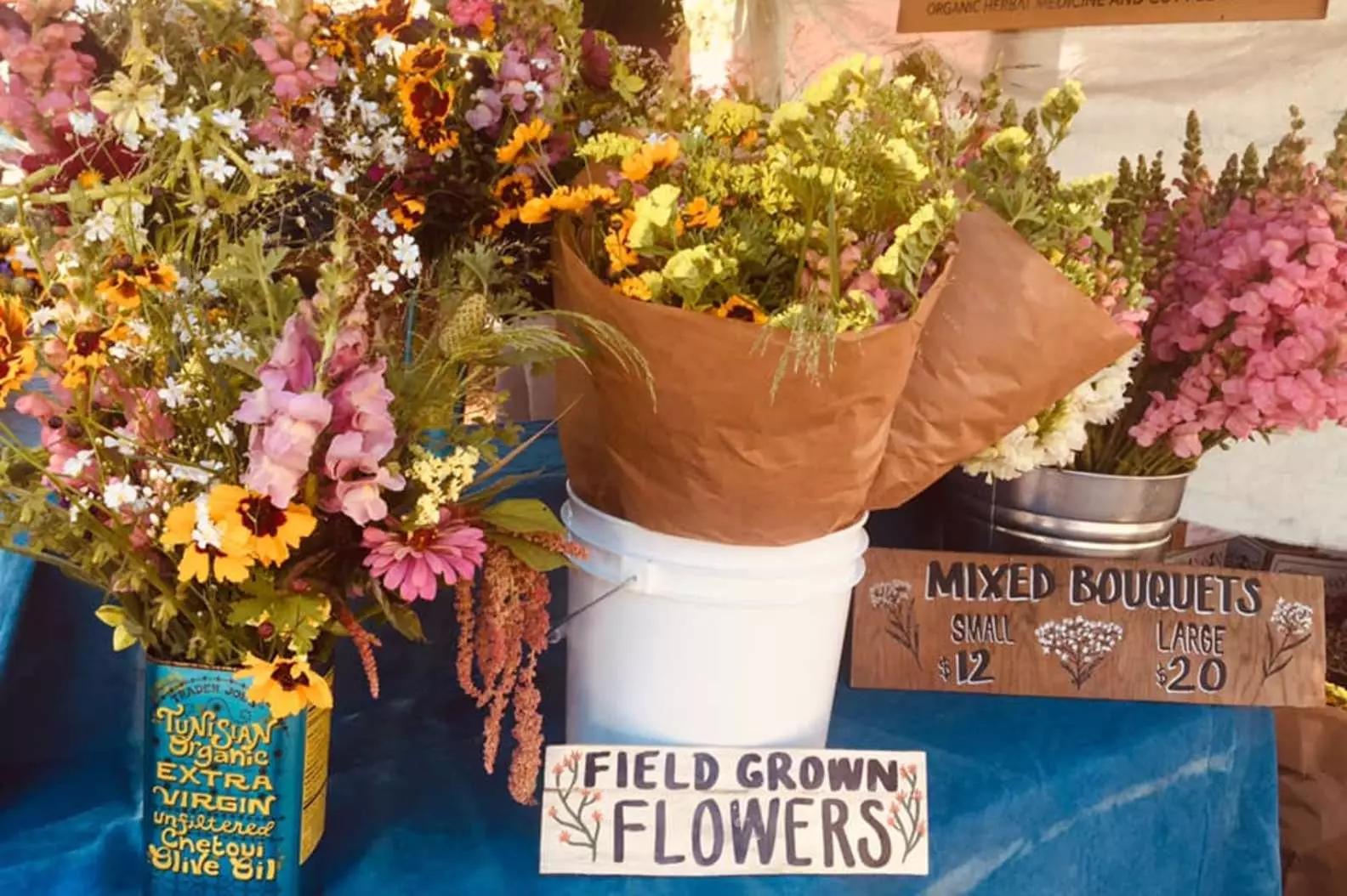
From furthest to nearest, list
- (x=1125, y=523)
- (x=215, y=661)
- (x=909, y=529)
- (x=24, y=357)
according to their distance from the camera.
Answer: (x=909, y=529) < (x=1125, y=523) < (x=215, y=661) < (x=24, y=357)

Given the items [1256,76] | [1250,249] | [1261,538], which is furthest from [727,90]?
[1261,538]

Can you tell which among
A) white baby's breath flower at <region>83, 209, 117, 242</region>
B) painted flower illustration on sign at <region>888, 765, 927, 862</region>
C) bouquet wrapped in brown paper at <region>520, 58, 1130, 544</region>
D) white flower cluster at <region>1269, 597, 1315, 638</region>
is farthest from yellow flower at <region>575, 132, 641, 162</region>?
white flower cluster at <region>1269, 597, 1315, 638</region>

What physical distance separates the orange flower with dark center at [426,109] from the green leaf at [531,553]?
31 cm

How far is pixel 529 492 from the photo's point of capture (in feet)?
3.95

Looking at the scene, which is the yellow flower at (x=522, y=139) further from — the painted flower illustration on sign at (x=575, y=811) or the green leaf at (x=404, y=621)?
the painted flower illustration on sign at (x=575, y=811)

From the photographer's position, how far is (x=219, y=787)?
721 mm

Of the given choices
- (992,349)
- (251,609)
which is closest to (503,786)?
(251,609)

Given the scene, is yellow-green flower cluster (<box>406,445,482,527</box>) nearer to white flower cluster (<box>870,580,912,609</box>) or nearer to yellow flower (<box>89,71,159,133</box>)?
yellow flower (<box>89,71,159,133</box>)

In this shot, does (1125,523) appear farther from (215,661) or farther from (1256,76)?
(1256,76)

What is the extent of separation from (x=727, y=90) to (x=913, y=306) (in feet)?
1.10

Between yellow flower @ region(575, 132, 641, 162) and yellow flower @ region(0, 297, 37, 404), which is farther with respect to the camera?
yellow flower @ region(575, 132, 641, 162)

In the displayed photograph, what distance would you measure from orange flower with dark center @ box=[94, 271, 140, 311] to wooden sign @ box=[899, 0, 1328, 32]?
1.86m

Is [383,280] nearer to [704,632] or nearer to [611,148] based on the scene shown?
[611,148]

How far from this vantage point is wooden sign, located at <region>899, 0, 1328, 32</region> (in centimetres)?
177
